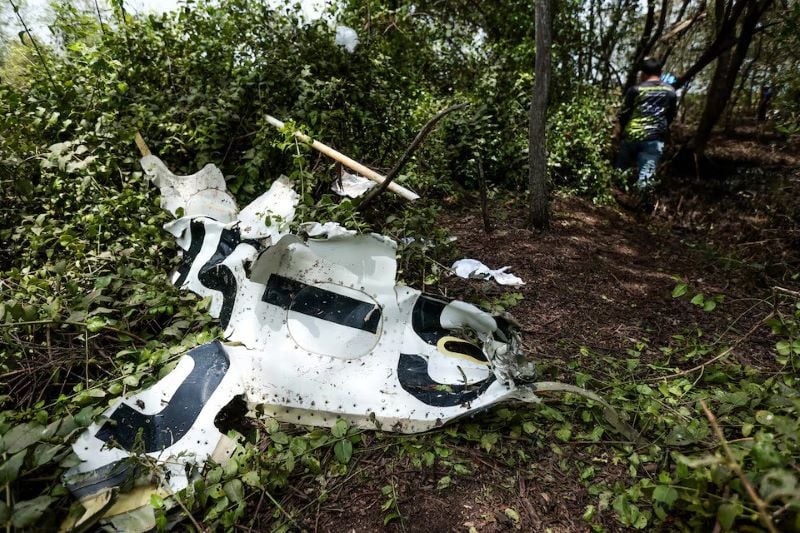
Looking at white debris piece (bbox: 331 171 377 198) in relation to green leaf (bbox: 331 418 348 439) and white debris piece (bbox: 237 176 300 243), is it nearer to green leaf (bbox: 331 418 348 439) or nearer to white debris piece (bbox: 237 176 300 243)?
white debris piece (bbox: 237 176 300 243)

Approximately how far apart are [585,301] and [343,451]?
190cm

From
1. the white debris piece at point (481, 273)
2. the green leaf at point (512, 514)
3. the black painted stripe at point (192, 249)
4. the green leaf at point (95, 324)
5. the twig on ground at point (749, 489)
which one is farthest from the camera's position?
the white debris piece at point (481, 273)

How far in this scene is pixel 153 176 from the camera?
121 inches

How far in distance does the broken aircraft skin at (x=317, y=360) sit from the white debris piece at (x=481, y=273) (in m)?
0.87

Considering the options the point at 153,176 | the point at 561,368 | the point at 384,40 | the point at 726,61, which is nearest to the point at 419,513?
the point at 561,368

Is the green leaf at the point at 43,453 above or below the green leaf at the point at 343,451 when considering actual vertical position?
above

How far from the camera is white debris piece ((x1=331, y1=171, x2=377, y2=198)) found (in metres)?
3.19

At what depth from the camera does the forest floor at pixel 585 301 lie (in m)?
1.41

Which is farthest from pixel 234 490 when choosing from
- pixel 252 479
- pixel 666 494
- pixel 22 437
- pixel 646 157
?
pixel 646 157

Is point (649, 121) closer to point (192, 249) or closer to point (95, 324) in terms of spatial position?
point (192, 249)

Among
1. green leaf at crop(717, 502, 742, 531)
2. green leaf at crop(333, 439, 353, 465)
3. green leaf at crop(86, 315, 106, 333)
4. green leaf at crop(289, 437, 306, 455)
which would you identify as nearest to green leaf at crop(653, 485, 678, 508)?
green leaf at crop(717, 502, 742, 531)

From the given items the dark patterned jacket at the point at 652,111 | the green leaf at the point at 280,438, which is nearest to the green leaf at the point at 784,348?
the green leaf at the point at 280,438

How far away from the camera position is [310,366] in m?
1.89

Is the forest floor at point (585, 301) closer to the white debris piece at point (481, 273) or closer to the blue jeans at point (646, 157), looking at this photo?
the white debris piece at point (481, 273)
